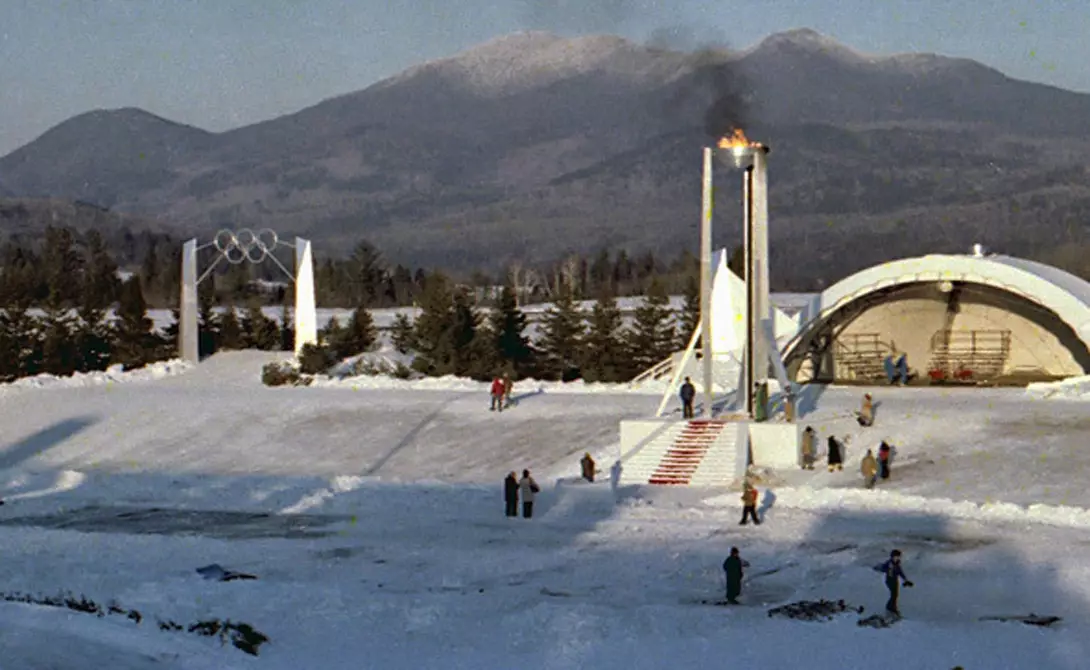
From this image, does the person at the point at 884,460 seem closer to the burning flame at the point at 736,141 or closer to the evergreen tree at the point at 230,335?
the burning flame at the point at 736,141

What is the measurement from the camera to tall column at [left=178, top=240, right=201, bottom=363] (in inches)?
2276

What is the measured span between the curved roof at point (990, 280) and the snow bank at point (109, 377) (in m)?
24.9

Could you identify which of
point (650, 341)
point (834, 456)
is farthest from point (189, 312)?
point (834, 456)

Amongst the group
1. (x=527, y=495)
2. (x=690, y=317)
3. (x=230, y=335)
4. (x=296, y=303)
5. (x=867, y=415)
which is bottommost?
(x=527, y=495)

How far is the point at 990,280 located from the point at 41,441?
27.0m

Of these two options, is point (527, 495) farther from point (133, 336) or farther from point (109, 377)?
point (133, 336)

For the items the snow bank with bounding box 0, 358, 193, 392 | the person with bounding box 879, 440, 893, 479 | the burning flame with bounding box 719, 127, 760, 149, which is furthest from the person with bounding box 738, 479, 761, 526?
the snow bank with bounding box 0, 358, 193, 392

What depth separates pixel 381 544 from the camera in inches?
1062

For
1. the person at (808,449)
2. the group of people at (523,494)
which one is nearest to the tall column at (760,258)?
the person at (808,449)

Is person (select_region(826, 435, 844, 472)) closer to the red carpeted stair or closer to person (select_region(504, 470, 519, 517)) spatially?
the red carpeted stair

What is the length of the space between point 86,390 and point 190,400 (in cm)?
573

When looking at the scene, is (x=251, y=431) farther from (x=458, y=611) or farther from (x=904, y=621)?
(x=904, y=621)

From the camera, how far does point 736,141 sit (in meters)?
35.7

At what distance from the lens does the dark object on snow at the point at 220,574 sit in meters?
23.5
